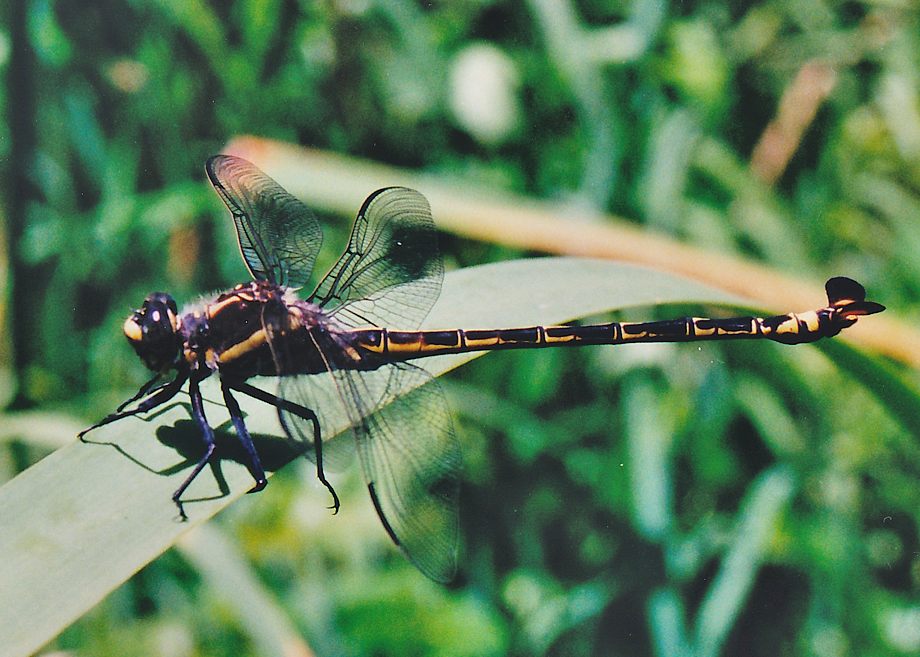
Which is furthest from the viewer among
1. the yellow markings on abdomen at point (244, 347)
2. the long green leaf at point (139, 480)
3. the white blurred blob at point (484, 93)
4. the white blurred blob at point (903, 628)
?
the white blurred blob at point (484, 93)

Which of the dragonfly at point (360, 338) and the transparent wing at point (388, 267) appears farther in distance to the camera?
the transparent wing at point (388, 267)

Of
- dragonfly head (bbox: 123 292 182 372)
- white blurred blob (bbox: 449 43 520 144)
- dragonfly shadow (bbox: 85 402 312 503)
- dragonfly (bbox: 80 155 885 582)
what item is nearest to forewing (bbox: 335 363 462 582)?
dragonfly (bbox: 80 155 885 582)

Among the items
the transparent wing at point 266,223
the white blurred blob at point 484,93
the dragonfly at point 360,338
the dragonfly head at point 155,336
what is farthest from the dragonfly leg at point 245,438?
the white blurred blob at point 484,93

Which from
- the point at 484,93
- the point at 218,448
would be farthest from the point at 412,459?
the point at 484,93

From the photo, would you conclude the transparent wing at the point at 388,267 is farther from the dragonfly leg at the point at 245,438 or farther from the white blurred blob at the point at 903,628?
the white blurred blob at the point at 903,628

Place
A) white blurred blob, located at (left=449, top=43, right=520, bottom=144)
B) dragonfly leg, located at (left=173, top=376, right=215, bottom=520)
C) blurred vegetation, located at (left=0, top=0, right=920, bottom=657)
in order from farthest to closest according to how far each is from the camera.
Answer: white blurred blob, located at (left=449, top=43, right=520, bottom=144), blurred vegetation, located at (left=0, top=0, right=920, bottom=657), dragonfly leg, located at (left=173, top=376, right=215, bottom=520)


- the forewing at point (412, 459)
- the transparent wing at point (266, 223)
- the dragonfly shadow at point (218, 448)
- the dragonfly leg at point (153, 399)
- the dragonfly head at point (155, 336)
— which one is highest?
the transparent wing at point (266, 223)

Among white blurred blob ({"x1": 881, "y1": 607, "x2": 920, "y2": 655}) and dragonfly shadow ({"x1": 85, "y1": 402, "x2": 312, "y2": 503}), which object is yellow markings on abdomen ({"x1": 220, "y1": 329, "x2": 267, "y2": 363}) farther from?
white blurred blob ({"x1": 881, "y1": 607, "x2": 920, "y2": 655})

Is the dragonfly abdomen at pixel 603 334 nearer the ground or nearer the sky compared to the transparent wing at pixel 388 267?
nearer the ground
